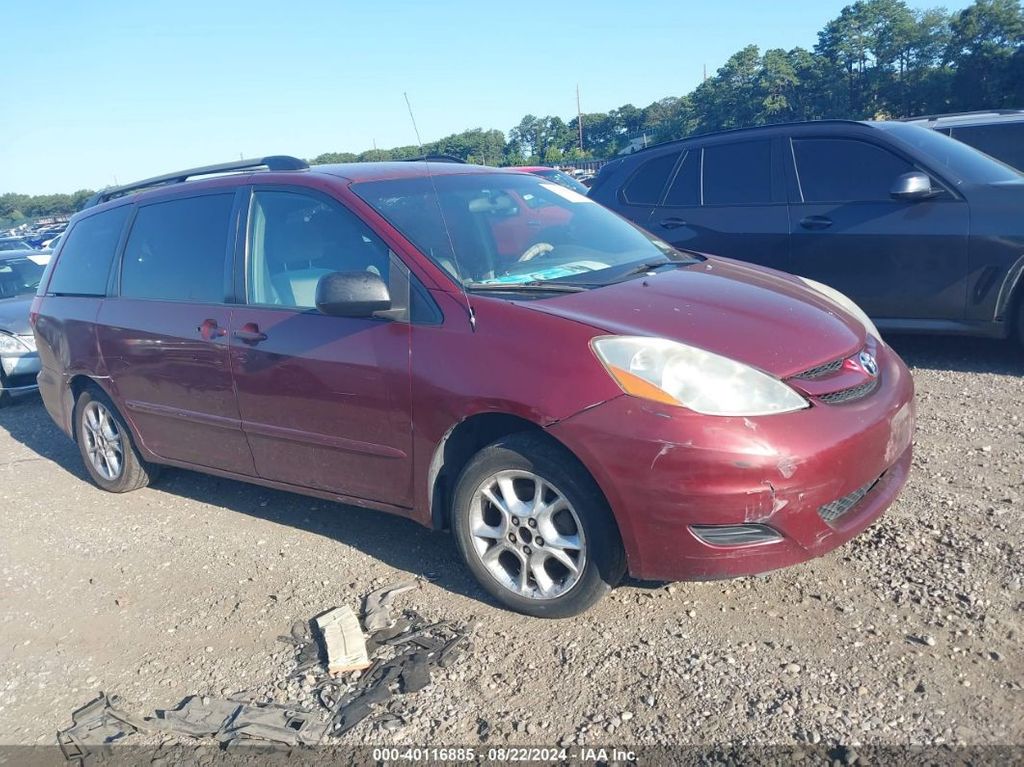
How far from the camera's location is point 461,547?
3.43 metres

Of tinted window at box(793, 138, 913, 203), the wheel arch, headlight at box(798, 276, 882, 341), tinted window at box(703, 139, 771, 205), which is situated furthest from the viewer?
tinted window at box(703, 139, 771, 205)

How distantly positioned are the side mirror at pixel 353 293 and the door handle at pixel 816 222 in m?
3.95

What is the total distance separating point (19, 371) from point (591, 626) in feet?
22.7

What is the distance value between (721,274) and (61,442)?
18.3 ft

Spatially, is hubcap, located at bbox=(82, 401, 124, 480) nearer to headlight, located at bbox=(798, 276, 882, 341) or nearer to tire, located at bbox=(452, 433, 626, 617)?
tire, located at bbox=(452, 433, 626, 617)

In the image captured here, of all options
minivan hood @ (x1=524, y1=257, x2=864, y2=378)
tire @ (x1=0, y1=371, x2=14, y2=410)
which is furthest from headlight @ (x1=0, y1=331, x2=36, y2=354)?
minivan hood @ (x1=524, y1=257, x2=864, y2=378)

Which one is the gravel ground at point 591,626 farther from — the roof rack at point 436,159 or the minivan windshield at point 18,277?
the minivan windshield at point 18,277

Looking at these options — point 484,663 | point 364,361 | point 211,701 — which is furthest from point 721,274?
point 211,701

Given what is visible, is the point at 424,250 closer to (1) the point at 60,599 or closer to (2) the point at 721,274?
(2) the point at 721,274

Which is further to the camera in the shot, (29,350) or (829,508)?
(29,350)

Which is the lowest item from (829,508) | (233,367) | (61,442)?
(61,442)

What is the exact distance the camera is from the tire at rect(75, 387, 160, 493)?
514cm

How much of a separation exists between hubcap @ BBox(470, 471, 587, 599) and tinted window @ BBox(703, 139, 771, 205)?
4.21m

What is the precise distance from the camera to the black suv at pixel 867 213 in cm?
562
